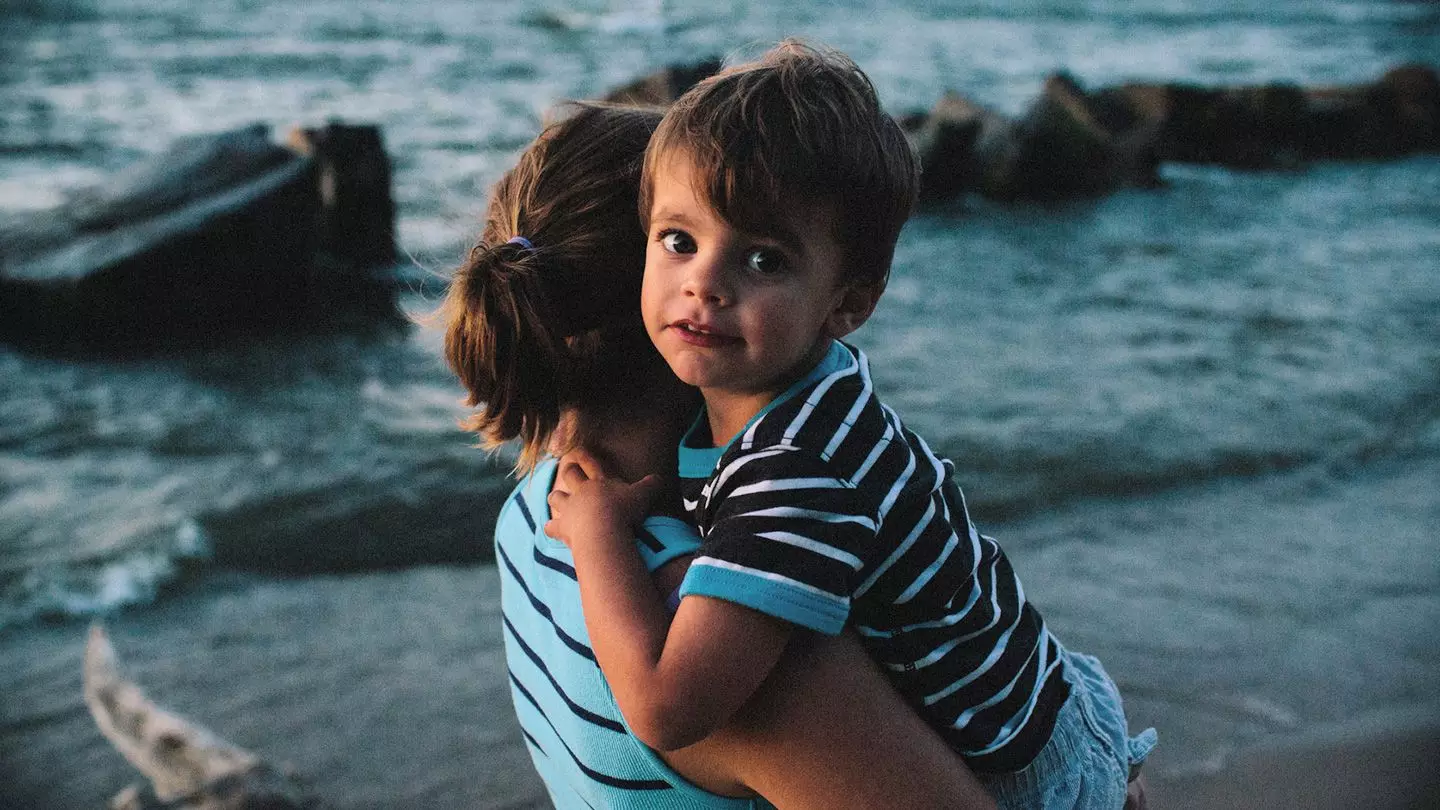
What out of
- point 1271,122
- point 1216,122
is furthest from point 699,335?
point 1271,122

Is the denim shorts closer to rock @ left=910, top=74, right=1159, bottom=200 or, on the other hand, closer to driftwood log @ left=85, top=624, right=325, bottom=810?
driftwood log @ left=85, top=624, right=325, bottom=810

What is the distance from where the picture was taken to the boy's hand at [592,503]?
1.33 m

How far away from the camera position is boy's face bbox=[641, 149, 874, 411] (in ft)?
4.39

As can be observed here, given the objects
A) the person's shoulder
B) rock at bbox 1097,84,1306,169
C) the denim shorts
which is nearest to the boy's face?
the person's shoulder

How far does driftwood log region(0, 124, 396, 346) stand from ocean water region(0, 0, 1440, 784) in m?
0.33

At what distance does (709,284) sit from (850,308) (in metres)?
A: 0.21

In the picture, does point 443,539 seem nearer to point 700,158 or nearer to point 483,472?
point 483,472

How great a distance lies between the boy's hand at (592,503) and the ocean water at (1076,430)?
357mm

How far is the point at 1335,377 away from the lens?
6.06m

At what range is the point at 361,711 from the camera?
3.38 meters

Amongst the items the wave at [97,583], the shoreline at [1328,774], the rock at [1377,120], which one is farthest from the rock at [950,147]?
the shoreline at [1328,774]

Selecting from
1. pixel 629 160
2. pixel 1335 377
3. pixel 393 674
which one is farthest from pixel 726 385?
pixel 1335 377

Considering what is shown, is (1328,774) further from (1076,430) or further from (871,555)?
(1076,430)

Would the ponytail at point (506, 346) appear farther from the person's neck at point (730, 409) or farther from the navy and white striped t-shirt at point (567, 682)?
the person's neck at point (730, 409)
